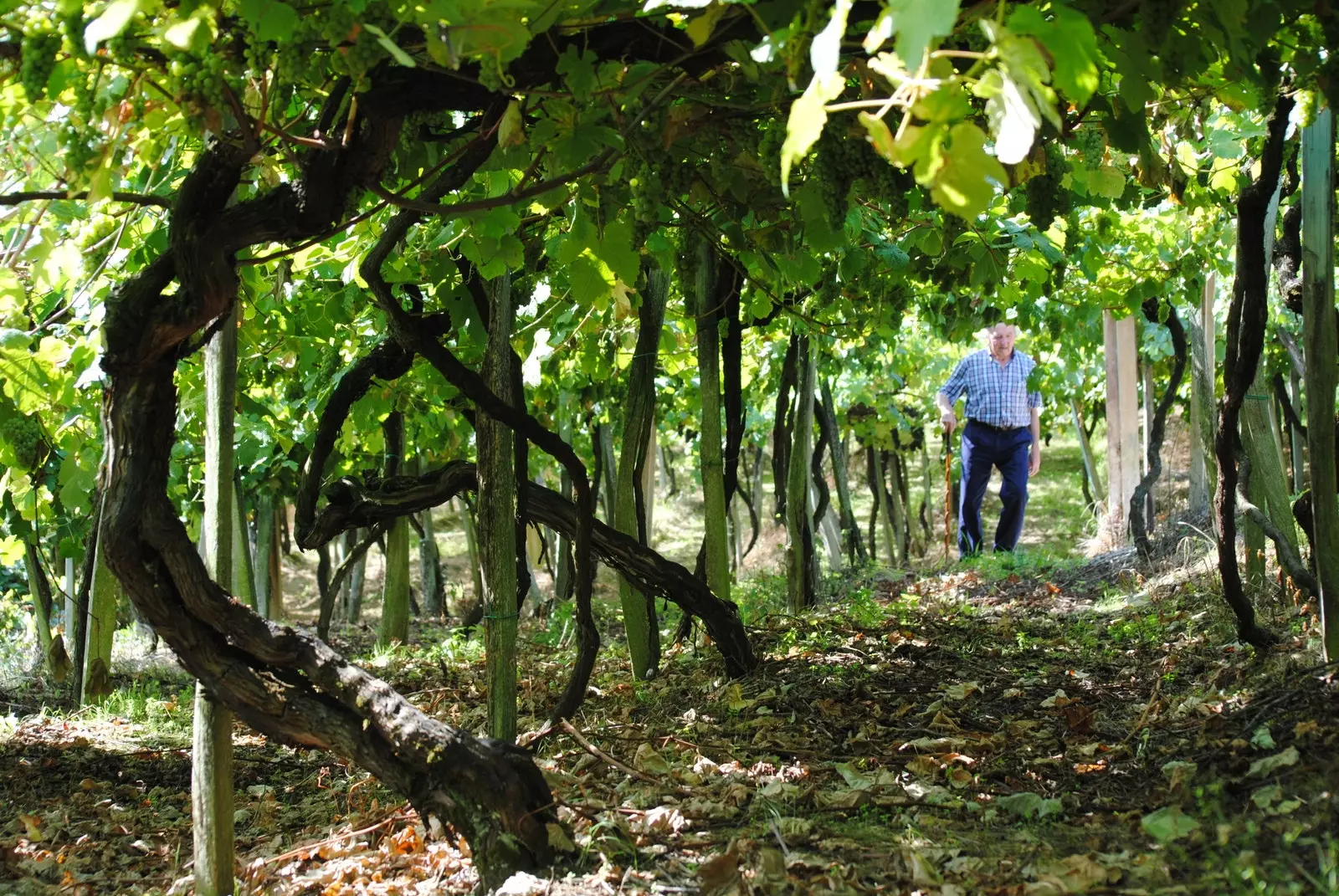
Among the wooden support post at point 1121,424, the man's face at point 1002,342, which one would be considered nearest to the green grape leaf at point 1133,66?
the wooden support post at point 1121,424

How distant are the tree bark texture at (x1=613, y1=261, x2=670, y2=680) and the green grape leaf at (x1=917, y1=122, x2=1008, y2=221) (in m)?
3.00

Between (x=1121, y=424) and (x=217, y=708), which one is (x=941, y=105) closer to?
(x=217, y=708)

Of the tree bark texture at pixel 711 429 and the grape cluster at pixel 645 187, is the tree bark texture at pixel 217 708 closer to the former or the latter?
the grape cluster at pixel 645 187

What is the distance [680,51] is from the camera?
2273 millimetres

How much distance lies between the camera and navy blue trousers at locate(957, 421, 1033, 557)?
8211 millimetres

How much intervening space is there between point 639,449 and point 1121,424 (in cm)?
455

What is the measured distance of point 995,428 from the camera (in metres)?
8.20

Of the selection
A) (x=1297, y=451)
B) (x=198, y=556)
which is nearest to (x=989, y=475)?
(x=1297, y=451)

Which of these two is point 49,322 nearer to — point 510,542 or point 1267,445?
point 510,542

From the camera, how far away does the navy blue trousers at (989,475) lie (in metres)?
8.21

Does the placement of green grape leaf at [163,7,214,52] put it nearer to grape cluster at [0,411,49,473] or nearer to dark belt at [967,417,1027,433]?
grape cluster at [0,411,49,473]

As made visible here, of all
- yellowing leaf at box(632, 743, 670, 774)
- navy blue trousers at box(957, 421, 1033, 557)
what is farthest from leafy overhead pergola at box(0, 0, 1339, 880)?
navy blue trousers at box(957, 421, 1033, 557)

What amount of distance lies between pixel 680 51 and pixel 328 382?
317 centimetres

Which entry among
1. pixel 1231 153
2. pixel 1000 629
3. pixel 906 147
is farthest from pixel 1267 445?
pixel 906 147
